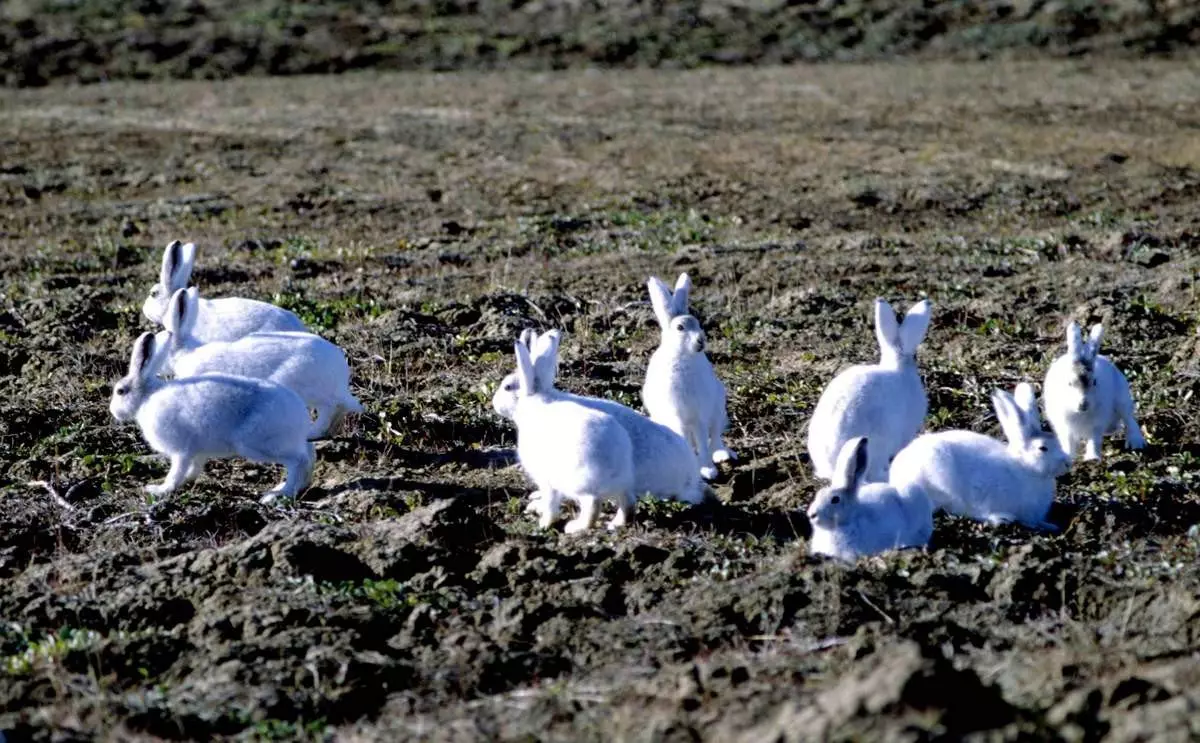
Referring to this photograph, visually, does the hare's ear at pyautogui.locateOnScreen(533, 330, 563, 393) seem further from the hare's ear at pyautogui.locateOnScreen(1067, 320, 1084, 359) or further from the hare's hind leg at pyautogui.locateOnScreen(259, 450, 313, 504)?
the hare's ear at pyautogui.locateOnScreen(1067, 320, 1084, 359)

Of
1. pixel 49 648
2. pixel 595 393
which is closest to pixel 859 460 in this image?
pixel 49 648

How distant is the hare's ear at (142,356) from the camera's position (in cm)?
826

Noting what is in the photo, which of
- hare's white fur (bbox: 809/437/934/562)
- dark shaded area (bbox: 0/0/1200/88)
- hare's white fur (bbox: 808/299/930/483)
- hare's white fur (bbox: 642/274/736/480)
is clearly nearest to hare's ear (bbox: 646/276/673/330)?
hare's white fur (bbox: 642/274/736/480)

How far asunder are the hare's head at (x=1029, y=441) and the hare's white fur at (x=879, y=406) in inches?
25.1

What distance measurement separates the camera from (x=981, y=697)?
4.39m

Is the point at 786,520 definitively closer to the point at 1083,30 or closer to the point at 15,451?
the point at 15,451

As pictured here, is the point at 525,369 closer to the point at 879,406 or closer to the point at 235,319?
the point at 879,406

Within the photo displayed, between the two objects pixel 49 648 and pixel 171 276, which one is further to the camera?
pixel 171 276

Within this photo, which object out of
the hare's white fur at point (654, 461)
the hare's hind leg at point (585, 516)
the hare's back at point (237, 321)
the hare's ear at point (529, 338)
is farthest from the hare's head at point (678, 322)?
the hare's back at point (237, 321)

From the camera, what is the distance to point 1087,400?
27.1 ft

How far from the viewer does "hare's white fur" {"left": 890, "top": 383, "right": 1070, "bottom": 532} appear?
7.27 m

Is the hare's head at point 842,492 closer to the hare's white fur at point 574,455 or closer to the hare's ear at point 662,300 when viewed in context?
the hare's white fur at point 574,455

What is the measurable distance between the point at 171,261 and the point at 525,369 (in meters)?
3.72

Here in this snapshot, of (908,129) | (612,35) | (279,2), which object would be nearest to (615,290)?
(908,129)
